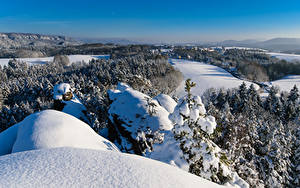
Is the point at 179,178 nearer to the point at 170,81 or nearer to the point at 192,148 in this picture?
the point at 192,148

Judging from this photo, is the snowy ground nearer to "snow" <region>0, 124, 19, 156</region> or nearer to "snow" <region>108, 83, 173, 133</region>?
"snow" <region>0, 124, 19, 156</region>

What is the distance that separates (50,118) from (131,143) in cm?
702

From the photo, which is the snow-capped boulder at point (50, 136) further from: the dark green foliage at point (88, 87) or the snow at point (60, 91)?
the snow at point (60, 91)

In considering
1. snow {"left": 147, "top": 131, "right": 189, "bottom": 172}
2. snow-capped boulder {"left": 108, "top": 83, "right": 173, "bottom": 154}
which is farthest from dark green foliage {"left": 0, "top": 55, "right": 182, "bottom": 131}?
snow {"left": 147, "top": 131, "right": 189, "bottom": 172}

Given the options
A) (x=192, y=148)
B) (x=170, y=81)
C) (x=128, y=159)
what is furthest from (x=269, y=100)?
(x=128, y=159)

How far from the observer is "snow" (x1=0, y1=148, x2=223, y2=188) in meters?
3.80

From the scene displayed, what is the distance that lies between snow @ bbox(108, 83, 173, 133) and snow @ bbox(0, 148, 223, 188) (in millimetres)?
8836

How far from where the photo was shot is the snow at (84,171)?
380 centimetres

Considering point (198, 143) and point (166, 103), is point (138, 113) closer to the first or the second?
point (166, 103)

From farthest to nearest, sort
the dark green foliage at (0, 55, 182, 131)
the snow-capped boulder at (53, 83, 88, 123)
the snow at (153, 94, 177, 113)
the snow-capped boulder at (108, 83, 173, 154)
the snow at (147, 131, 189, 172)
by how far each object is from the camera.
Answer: the dark green foliage at (0, 55, 182, 131) → the snow-capped boulder at (53, 83, 88, 123) → the snow at (153, 94, 177, 113) → the snow-capped boulder at (108, 83, 173, 154) → the snow at (147, 131, 189, 172)

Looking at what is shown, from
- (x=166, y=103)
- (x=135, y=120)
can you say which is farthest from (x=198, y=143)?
(x=166, y=103)

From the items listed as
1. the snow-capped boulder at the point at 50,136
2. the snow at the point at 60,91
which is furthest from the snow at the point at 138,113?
the snow at the point at 60,91

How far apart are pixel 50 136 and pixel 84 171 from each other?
6533 millimetres

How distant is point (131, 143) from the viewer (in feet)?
48.8
